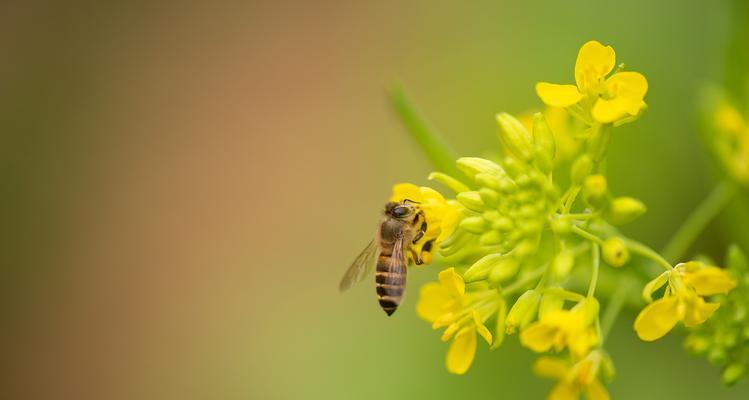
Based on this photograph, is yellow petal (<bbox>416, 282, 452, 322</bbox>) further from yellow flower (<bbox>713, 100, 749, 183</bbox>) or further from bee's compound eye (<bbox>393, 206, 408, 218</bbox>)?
yellow flower (<bbox>713, 100, 749, 183</bbox>)

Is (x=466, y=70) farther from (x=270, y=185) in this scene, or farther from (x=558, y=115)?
(x=558, y=115)

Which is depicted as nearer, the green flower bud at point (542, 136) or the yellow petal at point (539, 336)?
the yellow petal at point (539, 336)

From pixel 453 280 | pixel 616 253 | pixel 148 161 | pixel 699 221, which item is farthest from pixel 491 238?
pixel 148 161

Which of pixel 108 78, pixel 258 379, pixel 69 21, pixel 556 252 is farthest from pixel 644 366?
pixel 69 21

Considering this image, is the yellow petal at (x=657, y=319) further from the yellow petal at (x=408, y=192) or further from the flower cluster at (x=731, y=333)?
the yellow petal at (x=408, y=192)

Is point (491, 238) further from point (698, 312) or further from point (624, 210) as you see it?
point (698, 312)

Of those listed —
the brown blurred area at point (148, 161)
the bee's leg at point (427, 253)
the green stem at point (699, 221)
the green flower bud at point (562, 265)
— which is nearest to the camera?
the green flower bud at point (562, 265)

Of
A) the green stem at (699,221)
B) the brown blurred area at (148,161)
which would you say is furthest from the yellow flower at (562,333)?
the brown blurred area at (148,161)
